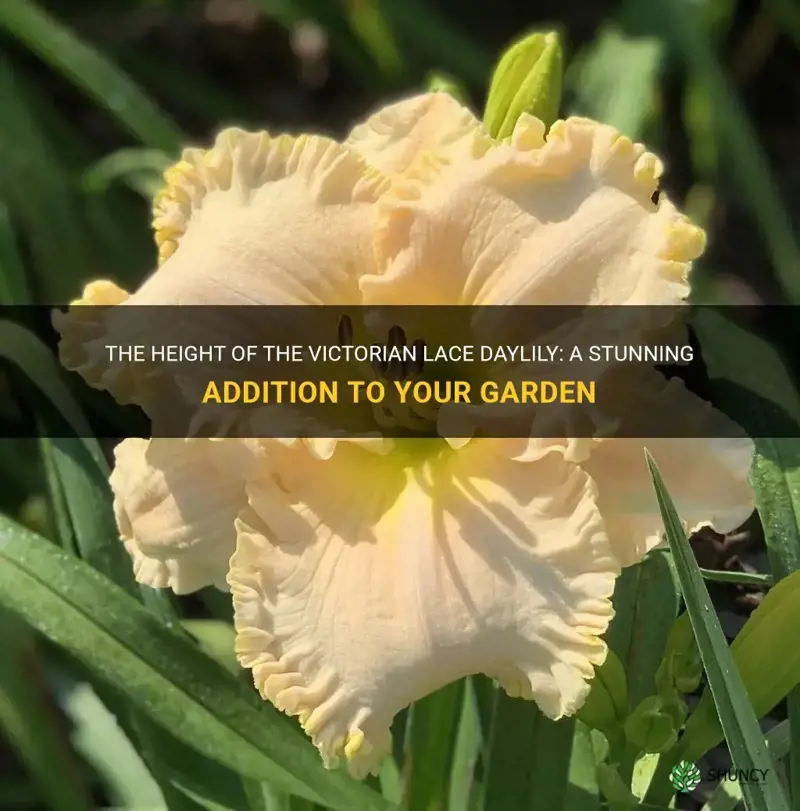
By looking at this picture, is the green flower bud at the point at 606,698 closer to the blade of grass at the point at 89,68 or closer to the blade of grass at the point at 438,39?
the blade of grass at the point at 89,68

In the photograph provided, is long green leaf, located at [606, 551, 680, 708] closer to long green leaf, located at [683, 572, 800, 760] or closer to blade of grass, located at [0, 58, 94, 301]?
long green leaf, located at [683, 572, 800, 760]

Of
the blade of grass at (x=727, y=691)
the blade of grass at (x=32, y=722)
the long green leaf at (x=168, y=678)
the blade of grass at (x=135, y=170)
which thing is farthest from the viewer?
the blade of grass at (x=135, y=170)

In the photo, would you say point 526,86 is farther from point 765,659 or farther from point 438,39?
point 438,39

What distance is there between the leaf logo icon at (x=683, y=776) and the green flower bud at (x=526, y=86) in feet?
1.25

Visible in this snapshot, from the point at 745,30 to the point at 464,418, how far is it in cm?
121

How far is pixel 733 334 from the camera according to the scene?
2.17 ft

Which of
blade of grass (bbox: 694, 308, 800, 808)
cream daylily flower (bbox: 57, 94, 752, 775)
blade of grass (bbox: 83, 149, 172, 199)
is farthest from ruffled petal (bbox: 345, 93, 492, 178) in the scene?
blade of grass (bbox: 83, 149, 172, 199)

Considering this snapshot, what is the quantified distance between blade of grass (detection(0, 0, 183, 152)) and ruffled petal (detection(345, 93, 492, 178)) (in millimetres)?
554

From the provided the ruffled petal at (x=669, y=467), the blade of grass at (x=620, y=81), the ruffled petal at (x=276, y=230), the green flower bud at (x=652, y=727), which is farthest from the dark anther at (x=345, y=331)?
the blade of grass at (x=620, y=81)

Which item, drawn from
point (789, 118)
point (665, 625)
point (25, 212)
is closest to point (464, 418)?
point (665, 625)

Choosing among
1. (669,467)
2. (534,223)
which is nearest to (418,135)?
(534,223)

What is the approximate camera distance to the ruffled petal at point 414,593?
1.39 ft

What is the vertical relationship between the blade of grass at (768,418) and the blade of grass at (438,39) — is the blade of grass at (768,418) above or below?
below

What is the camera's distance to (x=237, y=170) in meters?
0.50
